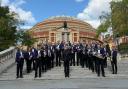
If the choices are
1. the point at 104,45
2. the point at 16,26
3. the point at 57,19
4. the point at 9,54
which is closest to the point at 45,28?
the point at 57,19

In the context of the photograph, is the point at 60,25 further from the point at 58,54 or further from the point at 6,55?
the point at 58,54

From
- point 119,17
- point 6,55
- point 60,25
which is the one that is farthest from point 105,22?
point 60,25

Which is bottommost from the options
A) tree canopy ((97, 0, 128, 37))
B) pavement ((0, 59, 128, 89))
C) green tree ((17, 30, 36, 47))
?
pavement ((0, 59, 128, 89))

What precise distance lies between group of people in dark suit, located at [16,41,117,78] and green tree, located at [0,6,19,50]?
2710 centimetres

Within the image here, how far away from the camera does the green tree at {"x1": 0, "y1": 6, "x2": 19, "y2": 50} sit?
59.3 meters

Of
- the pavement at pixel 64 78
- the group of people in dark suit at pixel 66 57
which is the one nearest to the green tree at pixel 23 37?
the group of people in dark suit at pixel 66 57

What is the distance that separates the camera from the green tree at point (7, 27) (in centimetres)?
5929

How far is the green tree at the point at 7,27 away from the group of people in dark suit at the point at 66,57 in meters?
27.1

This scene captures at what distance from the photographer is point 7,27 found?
61.3 m

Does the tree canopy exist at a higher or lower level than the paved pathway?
higher

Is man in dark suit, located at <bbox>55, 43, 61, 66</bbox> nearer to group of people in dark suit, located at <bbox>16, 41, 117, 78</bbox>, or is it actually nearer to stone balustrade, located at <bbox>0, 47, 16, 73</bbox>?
group of people in dark suit, located at <bbox>16, 41, 117, 78</bbox>

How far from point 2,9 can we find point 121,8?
17.6 meters

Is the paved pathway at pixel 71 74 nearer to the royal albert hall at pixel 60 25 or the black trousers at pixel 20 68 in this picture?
the black trousers at pixel 20 68

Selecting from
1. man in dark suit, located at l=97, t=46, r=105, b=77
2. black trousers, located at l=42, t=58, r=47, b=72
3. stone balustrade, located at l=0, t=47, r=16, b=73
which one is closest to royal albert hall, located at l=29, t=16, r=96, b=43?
stone balustrade, located at l=0, t=47, r=16, b=73
